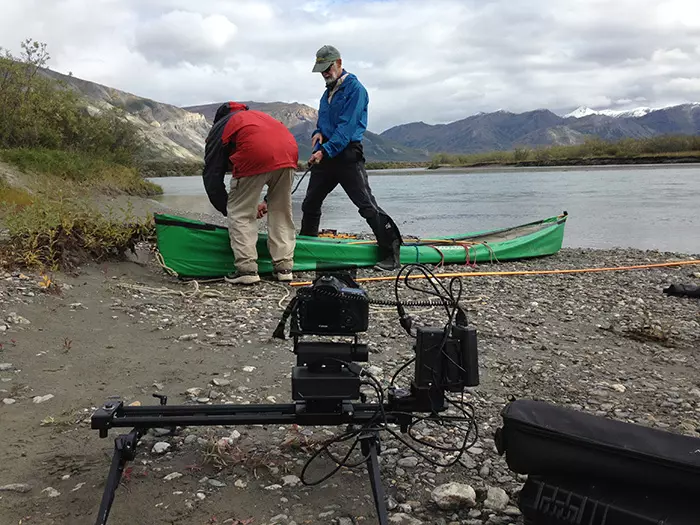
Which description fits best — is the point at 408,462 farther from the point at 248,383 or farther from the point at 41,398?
the point at 41,398

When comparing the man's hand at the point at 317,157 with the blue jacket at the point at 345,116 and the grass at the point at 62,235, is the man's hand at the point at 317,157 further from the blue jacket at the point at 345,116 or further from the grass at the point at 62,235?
the grass at the point at 62,235

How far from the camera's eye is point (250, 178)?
6164mm

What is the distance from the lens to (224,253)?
665 cm

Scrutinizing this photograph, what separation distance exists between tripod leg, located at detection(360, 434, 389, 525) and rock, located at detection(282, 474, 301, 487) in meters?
0.37

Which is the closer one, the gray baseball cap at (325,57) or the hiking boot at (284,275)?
the hiking boot at (284,275)

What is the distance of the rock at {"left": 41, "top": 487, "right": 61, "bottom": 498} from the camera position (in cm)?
238

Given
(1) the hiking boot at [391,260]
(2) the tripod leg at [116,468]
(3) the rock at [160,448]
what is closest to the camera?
(2) the tripod leg at [116,468]

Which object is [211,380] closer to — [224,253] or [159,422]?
[159,422]

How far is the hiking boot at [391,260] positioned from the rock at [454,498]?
A: 504 cm

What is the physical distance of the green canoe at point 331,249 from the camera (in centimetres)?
650

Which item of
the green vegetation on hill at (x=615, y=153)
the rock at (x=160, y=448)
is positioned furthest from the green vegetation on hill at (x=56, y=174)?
the green vegetation on hill at (x=615, y=153)

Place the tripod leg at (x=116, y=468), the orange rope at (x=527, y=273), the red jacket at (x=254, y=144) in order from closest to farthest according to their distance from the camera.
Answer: the tripod leg at (x=116, y=468) < the red jacket at (x=254, y=144) < the orange rope at (x=527, y=273)

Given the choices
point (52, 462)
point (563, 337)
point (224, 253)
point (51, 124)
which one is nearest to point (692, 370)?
point (563, 337)

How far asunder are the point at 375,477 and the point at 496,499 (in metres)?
0.65
